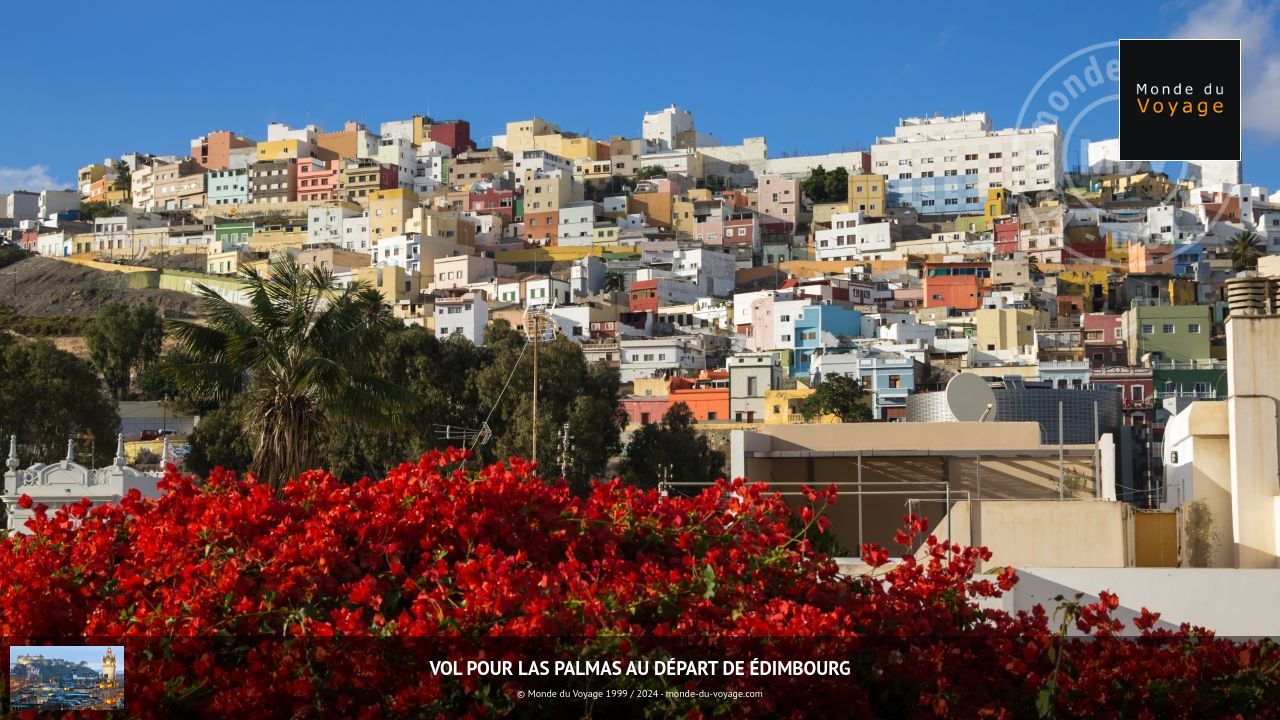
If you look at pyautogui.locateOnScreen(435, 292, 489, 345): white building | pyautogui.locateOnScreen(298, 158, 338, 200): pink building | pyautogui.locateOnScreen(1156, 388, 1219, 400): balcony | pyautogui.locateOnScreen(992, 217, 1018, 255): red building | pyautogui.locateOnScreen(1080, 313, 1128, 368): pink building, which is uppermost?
pyautogui.locateOnScreen(298, 158, 338, 200): pink building

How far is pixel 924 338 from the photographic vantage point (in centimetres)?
6725

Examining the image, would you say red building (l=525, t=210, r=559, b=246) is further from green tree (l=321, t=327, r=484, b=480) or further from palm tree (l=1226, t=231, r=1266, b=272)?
green tree (l=321, t=327, r=484, b=480)

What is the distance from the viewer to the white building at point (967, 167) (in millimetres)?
99000

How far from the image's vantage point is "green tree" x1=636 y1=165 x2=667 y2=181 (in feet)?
350

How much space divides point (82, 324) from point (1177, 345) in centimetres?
5280

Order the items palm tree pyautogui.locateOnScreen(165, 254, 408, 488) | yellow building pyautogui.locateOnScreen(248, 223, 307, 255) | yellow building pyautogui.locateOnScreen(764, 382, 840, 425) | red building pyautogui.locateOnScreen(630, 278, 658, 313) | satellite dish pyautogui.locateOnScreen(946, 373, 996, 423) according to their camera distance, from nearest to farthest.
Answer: palm tree pyautogui.locateOnScreen(165, 254, 408, 488), satellite dish pyautogui.locateOnScreen(946, 373, 996, 423), yellow building pyautogui.locateOnScreen(764, 382, 840, 425), red building pyautogui.locateOnScreen(630, 278, 658, 313), yellow building pyautogui.locateOnScreen(248, 223, 307, 255)

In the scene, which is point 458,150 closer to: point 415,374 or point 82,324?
point 82,324

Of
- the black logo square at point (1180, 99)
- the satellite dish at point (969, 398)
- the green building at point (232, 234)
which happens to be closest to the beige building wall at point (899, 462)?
the satellite dish at point (969, 398)

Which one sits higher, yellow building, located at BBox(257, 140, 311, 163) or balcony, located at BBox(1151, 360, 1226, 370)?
yellow building, located at BBox(257, 140, 311, 163)

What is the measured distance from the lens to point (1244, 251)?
80.1 meters

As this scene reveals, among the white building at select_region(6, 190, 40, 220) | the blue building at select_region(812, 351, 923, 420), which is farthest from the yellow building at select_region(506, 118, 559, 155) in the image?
the blue building at select_region(812, 351, 923, 420)

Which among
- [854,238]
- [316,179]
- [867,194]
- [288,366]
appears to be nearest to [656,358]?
[854,238]

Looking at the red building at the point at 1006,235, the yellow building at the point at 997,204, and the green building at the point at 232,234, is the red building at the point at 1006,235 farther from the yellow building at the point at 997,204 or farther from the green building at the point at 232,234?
the green building at the point at 232,234

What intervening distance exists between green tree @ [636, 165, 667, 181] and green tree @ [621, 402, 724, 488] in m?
60.6
